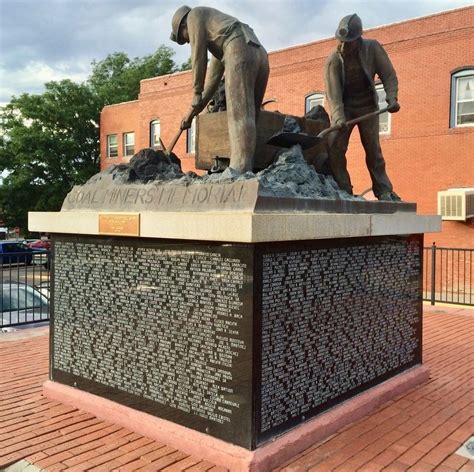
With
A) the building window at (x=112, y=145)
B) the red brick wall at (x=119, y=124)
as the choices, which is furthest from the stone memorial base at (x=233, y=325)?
the building window at (x=112, y=145)

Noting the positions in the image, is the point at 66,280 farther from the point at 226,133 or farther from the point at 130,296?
the point at 226,133

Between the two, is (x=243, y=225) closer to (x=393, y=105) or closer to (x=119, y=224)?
(x=119, y=224)

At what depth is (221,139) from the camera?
562 centimetres

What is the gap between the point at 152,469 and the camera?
12.9ft

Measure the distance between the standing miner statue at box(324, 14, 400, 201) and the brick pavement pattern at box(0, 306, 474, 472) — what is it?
7.91ft

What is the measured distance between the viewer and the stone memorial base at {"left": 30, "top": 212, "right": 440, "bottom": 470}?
3.93m

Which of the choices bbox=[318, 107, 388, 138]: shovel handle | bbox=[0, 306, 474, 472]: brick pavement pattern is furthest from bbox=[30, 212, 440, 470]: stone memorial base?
bbox=[318, 107, 388, 138]: shovel handle

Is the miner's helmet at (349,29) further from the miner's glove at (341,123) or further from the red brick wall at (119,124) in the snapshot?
the red brick wall at (119,124)

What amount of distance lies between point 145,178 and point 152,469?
2.57 m

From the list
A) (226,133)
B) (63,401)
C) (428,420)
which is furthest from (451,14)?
(63,401)

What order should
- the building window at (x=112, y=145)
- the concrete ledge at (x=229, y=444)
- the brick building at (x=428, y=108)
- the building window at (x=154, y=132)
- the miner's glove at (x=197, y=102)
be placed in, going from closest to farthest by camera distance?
the concrete ledge at (x=229, y=444) → the miner's glove at (x=197, y=102) → the brick building at (x=428, y=108) → the building window at (x=154, y=132) → the building window at (x=112, y=145)

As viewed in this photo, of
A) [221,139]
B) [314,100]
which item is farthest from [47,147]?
[221,139]

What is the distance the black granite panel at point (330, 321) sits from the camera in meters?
4.05

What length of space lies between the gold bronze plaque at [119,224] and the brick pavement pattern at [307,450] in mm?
1723
